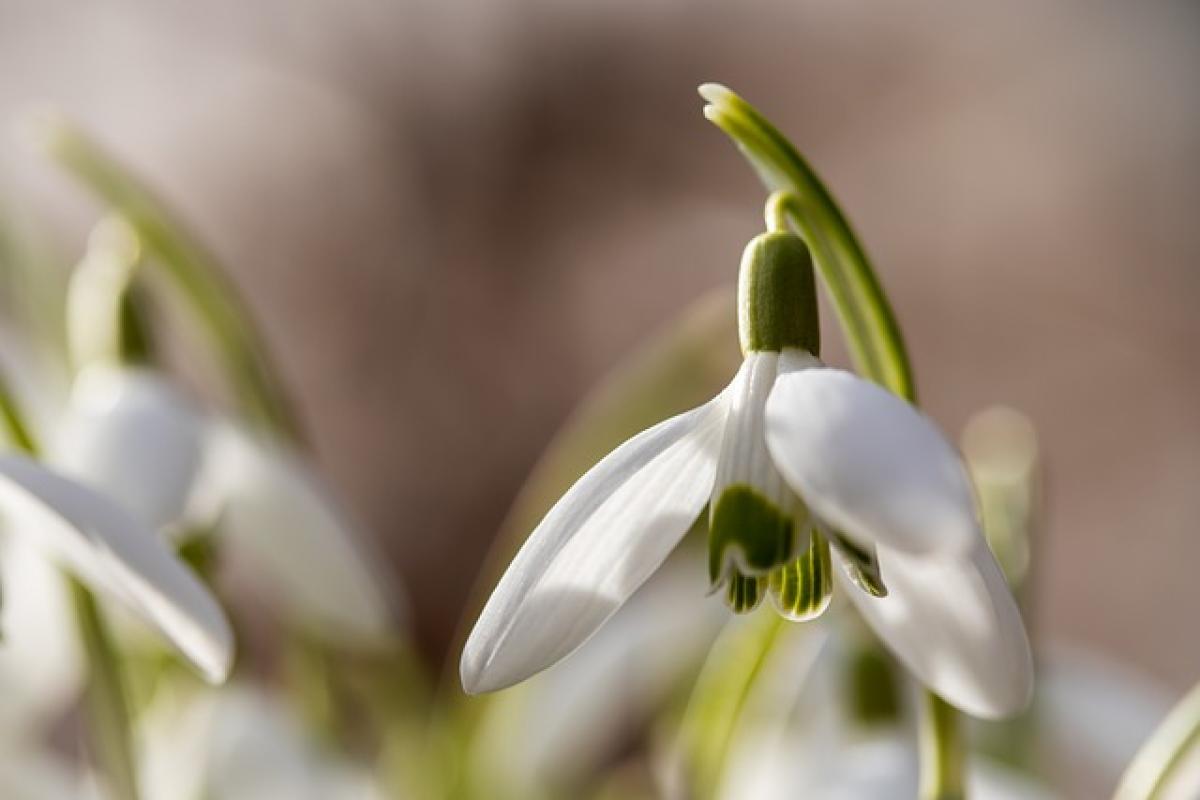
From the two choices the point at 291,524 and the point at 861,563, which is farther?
the point at 291,524

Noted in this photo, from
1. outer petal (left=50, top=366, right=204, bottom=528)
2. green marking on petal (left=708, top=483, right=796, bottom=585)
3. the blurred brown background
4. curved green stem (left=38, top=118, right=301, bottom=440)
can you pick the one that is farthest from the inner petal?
the blurred brown background

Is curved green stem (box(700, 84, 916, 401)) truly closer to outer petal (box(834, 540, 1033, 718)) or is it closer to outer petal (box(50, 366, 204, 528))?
outer petal (box(834, 540, 1033, 718))

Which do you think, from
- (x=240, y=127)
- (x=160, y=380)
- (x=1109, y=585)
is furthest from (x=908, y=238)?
(x=160, y=380)

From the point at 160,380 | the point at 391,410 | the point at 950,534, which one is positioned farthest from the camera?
the point at 391,410

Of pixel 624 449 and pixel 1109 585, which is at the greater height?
pixel 624 449

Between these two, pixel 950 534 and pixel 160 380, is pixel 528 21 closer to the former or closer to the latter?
pixel 160 380

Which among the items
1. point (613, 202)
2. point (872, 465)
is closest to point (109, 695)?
point (872, 465)

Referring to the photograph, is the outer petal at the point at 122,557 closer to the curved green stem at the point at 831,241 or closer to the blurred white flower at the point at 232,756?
the curved green stem at the point at 831,241

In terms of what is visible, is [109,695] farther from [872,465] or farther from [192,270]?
[872,465]
